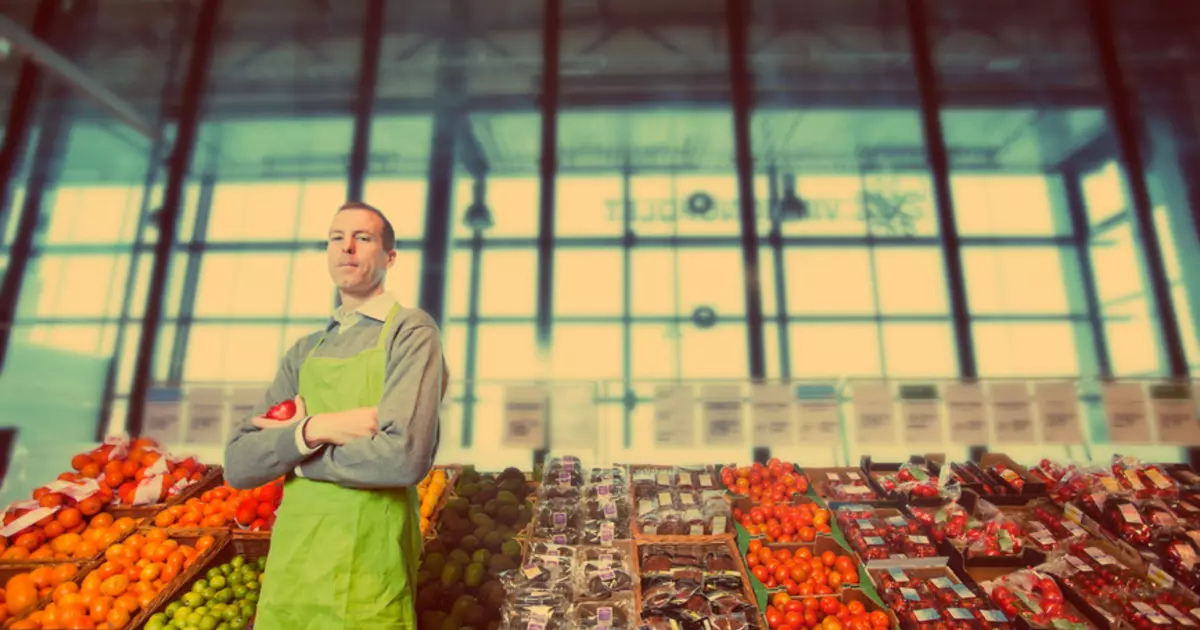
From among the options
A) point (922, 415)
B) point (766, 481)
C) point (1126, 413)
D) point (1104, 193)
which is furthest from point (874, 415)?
point (1104, 193)

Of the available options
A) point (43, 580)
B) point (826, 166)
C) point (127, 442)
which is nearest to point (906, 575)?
point (43, 580)

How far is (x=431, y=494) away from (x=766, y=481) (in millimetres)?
1710

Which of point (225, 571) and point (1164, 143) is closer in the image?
point (225, 571)

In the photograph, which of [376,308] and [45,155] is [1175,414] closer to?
[376,308]

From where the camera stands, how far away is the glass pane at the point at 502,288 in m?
7.55

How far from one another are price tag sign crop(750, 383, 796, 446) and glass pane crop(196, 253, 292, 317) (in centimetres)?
321

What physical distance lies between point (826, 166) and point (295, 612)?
302 inches

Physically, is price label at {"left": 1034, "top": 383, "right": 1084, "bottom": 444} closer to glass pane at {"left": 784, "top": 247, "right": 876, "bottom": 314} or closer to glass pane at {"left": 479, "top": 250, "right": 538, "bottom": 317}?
Result: glass pane at {"left": 784, "top": 247, "right": 876, "bottom": 314}

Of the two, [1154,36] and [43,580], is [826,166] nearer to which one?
[1154,36]

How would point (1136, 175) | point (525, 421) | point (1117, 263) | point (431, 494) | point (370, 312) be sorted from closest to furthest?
point (370, 312)
point (431, 494)
point (525, 421)
point (1136, 175)
point (1117, 263)

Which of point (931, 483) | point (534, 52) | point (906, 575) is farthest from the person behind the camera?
point (534, 52)

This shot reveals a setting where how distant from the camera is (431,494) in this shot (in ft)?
8.07

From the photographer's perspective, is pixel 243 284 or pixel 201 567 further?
pixel 243 284

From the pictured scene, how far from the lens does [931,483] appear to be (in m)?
2.54
